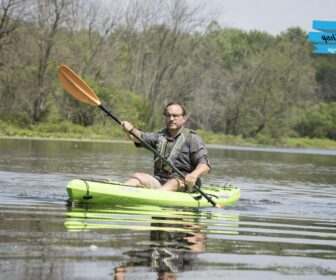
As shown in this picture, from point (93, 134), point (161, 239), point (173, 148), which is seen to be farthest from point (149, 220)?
point (93, 134)

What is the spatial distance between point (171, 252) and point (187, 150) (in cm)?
425

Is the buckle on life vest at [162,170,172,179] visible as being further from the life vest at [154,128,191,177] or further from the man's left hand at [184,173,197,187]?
the man's left hand at [184,173,197,187]

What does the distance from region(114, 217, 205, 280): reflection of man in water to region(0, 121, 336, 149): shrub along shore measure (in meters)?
30.3

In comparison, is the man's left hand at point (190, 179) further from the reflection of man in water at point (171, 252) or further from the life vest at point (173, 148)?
the reflection of man in water at point (171, 252)

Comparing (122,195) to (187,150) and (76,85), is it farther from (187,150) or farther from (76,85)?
(76,85)

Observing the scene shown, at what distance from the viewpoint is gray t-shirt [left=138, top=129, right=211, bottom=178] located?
9773 millimetres

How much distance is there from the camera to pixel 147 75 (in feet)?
173

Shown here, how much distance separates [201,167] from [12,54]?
30590 millimetres

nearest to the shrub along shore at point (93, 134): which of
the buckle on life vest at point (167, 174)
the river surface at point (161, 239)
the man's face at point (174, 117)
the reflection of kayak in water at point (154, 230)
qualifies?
the river surface at point (161, 239)

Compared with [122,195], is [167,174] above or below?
above

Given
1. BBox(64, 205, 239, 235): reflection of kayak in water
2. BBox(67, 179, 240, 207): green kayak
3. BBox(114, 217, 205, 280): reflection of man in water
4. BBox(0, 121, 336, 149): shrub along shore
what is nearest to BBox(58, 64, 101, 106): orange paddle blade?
BBox(67, 179, 240, 207): green kayak

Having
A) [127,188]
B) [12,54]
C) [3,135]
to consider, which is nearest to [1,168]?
[127,188]

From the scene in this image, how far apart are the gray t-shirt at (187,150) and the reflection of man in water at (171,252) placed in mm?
2393

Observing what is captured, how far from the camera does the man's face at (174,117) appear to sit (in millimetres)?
9523
